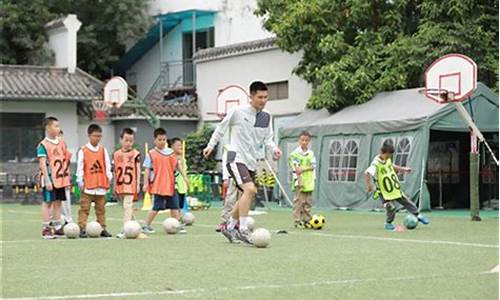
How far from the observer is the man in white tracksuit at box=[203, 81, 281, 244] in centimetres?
1332

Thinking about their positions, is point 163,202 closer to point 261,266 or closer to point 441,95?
point 261,266

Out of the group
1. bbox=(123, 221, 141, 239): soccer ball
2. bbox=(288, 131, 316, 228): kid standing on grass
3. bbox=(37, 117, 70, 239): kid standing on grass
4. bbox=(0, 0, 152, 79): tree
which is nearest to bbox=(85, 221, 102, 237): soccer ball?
bbox=(37, 117, 70, 239): kid standing on grass

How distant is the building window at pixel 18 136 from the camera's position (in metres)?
34.8

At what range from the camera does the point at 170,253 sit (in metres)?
11.9

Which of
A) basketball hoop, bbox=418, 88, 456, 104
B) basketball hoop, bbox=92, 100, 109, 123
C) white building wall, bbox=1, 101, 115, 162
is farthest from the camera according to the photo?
basketball hoop, bbox=92, 100, 109, 123

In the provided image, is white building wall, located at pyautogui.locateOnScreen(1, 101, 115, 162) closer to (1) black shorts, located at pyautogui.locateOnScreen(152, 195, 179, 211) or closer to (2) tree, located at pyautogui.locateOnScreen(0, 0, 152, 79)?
(2) tree, located at pyautogui.locateOnScreen(0, 0, 152, 79)

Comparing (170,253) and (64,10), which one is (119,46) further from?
(170,253)

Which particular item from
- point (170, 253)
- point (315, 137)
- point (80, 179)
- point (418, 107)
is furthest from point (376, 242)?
point (315, 137)

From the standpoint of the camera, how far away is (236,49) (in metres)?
34.0

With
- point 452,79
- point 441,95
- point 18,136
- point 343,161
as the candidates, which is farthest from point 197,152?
point 441,95

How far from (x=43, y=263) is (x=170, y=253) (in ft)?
5.35

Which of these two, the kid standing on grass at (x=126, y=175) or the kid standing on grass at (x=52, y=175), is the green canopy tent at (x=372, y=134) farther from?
the kid standing on grass at (x=52, y=175)

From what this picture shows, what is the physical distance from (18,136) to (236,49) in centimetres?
776

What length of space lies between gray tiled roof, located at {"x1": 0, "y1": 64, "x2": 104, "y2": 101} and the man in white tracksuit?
21.8m
